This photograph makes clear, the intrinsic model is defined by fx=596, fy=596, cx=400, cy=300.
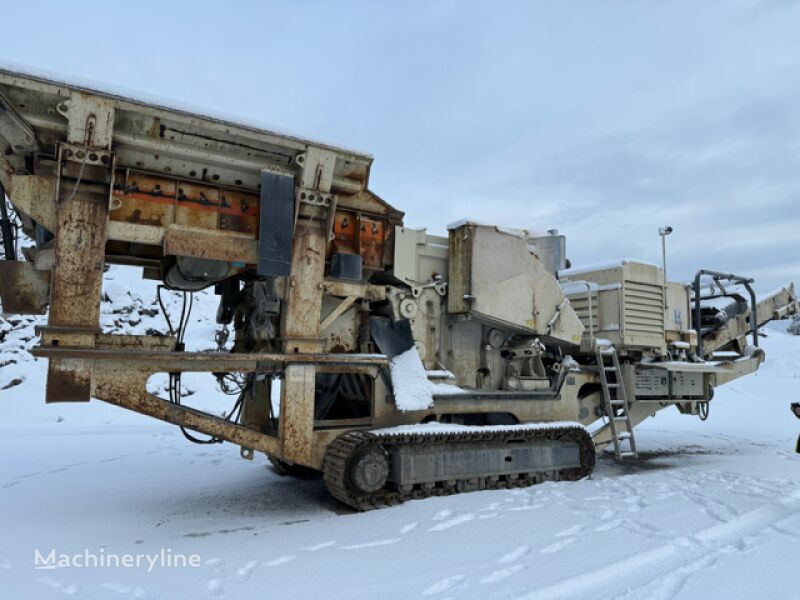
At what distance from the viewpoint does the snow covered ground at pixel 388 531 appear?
3.61 metres

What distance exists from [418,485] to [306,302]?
2.07m

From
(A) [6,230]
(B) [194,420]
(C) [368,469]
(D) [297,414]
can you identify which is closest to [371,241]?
(D) [297,414]

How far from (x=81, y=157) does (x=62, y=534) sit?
2.94 metres

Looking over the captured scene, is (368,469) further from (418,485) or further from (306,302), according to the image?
(306,302)

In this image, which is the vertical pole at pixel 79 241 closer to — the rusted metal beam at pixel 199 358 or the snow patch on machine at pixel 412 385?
the rusted metal beam at pixel 199 358

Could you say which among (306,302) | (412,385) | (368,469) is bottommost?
(368,469)

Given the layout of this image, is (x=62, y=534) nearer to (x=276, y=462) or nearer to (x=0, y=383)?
(x=276, y=462)

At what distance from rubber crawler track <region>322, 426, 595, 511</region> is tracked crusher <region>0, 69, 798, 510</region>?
0.07 ft

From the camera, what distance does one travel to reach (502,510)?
17.3 ft

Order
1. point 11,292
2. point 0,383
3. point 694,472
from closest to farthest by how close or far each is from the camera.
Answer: point 11,292
point 694,472
point 0,383

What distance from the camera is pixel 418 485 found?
5.78 m

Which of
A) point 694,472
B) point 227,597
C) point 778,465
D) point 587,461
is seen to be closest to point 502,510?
point 587,461

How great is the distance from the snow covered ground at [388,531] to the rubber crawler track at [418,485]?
0.18 meters

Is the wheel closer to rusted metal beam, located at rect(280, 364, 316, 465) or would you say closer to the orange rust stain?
rusted metal beam, located at rect(280, 364, 316, 465)
